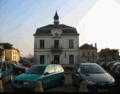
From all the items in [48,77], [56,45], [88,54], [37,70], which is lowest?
[48,77]

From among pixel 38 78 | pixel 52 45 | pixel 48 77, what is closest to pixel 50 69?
pixel 48 77

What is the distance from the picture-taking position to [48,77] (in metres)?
8.06

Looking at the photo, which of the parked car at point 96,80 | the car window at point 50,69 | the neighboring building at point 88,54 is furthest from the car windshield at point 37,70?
the neighboring building at point 88,54

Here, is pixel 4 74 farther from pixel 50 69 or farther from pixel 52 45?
pixel 52 45

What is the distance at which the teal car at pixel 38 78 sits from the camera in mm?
6965

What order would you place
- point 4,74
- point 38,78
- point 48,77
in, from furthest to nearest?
point 4,74, point 48,77, point 38,78

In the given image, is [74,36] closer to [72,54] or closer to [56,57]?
[72,54]

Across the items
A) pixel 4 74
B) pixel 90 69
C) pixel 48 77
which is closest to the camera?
pixel 48 77

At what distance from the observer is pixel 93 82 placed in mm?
6660

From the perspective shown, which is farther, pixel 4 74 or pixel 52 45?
pixel 52 45

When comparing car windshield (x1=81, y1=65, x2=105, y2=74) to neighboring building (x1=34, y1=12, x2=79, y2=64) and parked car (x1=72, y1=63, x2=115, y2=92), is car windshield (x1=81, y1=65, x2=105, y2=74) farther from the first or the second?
neighboring building (x1=34, y1=12, x2=79, y2=64)

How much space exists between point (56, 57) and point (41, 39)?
5.73 m

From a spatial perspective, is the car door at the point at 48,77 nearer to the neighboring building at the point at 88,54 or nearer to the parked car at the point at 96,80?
the parked car at the point at 96,80

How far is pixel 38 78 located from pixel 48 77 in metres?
0.90
